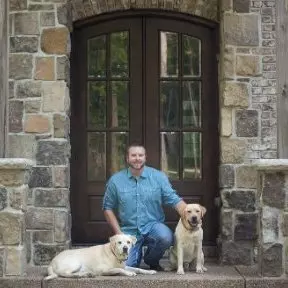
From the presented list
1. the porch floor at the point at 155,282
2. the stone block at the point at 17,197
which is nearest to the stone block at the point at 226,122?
the porch floor at the point at 155,282

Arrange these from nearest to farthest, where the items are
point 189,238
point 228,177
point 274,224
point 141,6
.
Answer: point 274,224 < point 189,238 < point 228,177 < point 141,6

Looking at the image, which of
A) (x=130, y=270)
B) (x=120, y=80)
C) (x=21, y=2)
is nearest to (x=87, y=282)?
(x=130, y=270)

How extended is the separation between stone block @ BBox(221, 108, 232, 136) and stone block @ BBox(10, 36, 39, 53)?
2.01 meters

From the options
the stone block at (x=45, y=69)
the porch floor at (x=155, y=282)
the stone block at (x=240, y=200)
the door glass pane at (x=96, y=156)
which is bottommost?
the porch floor at (x=155, y=282)

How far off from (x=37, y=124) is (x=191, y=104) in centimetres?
167

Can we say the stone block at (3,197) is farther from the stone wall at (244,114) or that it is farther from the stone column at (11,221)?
the stone wall at (244,114)

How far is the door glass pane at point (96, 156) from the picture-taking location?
7375 mm

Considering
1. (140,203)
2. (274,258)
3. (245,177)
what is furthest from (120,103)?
(274,258)

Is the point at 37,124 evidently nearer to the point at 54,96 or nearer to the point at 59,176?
the point at 54,96

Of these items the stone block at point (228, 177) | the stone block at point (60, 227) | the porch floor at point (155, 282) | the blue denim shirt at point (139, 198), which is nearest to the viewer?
the porch floor at point (155, 282)

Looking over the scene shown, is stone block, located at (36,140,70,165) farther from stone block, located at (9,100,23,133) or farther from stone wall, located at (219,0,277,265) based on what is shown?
stone wall, located at (219,0,277,265)

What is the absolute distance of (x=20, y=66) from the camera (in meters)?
6.95

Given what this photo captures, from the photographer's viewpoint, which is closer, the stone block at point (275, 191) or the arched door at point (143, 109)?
the stone block at point (275, 191)

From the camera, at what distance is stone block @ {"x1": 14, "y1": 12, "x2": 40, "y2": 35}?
274 inches
